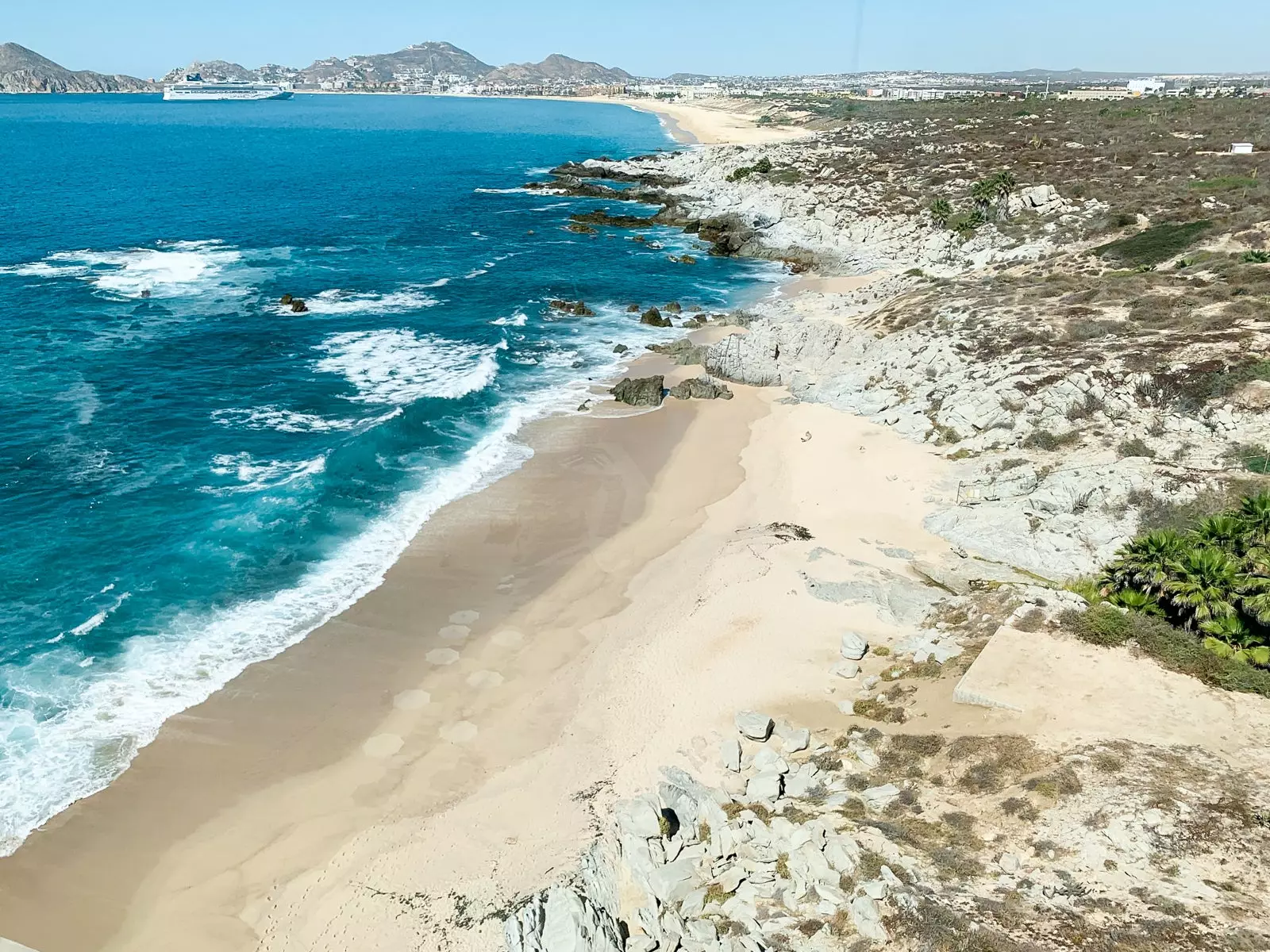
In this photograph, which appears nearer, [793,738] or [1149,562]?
[793,738]

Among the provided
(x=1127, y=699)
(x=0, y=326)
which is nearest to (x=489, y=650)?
(x=1127, y=699)

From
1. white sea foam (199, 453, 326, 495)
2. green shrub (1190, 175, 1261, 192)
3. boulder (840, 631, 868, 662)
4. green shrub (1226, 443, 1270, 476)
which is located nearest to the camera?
boulder (840, 631, 868, 662)

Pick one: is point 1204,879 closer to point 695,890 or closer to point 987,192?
point 695,890

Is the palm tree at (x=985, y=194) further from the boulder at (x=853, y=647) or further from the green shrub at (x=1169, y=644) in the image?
the boulder at (x=853, y=647)

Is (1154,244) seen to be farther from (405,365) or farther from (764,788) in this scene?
(764,788)

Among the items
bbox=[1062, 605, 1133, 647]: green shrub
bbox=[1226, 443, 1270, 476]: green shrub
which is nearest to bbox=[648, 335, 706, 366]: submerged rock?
bbox=[1226, 443, 1270, 476]: green shrub

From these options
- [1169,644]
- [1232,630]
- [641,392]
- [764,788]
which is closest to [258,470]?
[641,392]

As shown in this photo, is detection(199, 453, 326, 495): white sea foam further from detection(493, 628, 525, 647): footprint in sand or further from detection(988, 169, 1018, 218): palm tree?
detection(988, 169, 1018, 218): palm tree
